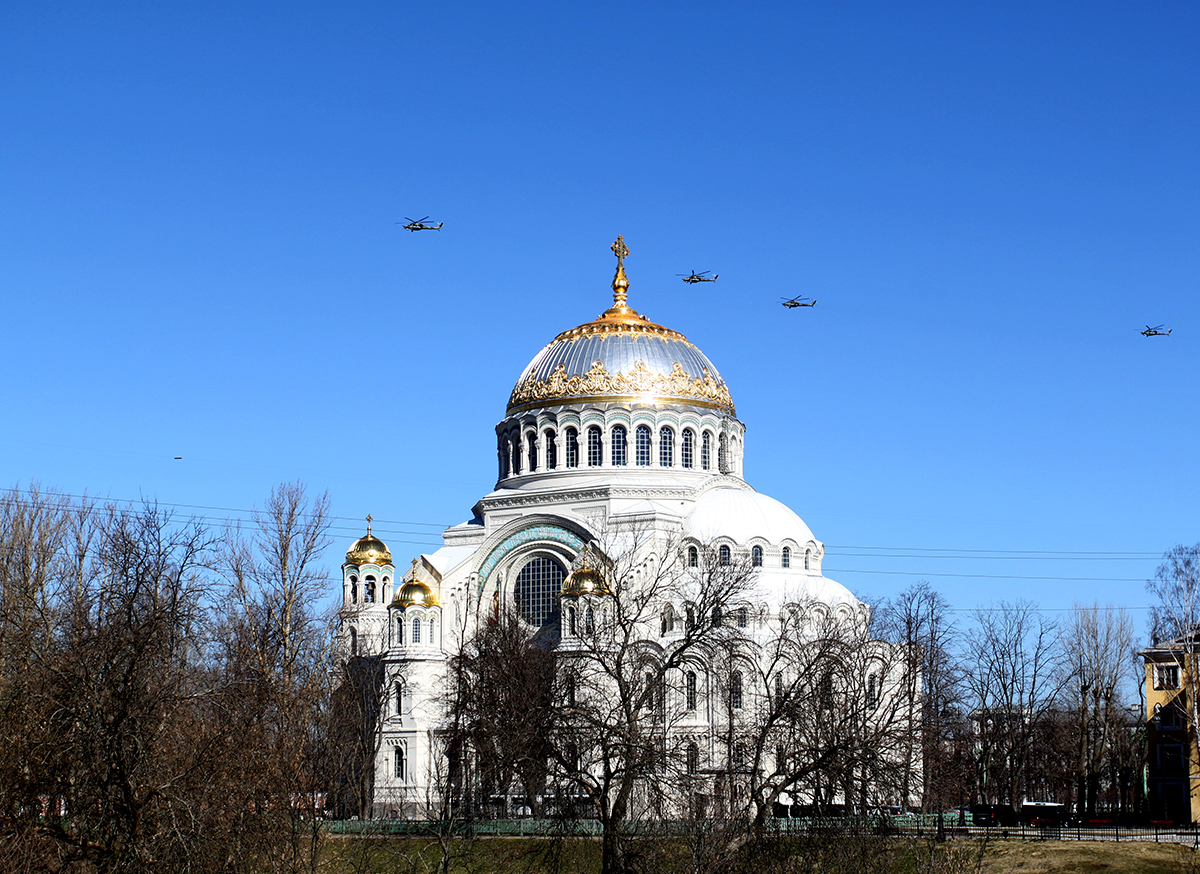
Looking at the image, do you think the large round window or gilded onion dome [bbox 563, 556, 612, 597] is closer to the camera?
gilded onion dome [bbox 563, 556, 612, 597]

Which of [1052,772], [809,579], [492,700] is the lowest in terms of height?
[1052,772]

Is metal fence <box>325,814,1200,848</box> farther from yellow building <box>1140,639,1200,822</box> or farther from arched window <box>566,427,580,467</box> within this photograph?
arched window <box>566,427,580,467</box>

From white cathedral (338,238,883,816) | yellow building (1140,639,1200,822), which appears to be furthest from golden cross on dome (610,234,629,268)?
yellow building (1140,639,1200,822)

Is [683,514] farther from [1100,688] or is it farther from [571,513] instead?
[1100,688]

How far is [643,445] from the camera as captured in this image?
5325 cm

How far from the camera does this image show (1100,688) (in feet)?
176

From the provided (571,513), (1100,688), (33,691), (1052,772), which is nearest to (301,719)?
(33,691)

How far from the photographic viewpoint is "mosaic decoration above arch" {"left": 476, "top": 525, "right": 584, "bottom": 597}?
164ft

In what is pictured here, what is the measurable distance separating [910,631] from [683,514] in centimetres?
1343

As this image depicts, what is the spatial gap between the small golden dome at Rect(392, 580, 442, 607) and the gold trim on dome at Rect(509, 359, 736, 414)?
8114 millimetres

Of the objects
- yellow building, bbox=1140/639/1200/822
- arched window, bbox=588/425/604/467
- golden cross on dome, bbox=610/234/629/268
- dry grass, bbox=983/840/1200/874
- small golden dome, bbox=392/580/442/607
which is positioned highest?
golden cross on dome, bbox=610/234/629/268

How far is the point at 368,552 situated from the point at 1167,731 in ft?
86.2

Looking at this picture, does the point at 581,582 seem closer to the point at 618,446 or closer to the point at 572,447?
the point at 618,446

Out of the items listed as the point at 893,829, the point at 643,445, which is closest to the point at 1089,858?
the point at 893,829
